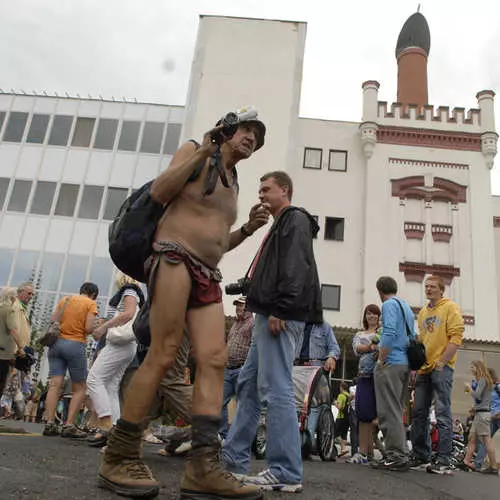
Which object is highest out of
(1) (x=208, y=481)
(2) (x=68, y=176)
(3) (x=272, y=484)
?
(2) (x=68, y=176)

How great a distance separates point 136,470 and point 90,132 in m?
25.3

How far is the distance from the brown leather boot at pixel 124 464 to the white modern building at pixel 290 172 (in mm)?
19983

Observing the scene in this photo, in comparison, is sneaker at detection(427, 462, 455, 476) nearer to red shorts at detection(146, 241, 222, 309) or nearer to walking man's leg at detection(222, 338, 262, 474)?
walking man's leg at detection(222, 338, 262, 474)

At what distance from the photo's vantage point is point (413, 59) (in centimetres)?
3541

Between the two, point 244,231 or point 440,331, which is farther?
point 440,331

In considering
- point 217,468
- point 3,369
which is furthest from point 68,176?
point 217,468

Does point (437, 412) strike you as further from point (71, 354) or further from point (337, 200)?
point (337, 200)

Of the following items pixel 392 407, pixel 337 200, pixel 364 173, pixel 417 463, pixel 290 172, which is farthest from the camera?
pixel 364 173

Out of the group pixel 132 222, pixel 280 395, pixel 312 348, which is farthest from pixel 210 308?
pixel 312 348

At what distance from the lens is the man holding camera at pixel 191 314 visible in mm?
2436

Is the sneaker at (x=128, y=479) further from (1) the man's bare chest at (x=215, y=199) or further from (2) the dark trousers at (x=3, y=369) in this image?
(2) the dark trousers at (x=3, y=369)

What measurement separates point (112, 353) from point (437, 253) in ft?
68.2

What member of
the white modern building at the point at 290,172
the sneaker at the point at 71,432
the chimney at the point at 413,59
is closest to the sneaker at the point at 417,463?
the sneaker at the point at 71,432

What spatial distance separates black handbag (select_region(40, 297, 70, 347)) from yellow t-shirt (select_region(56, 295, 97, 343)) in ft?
0.14
